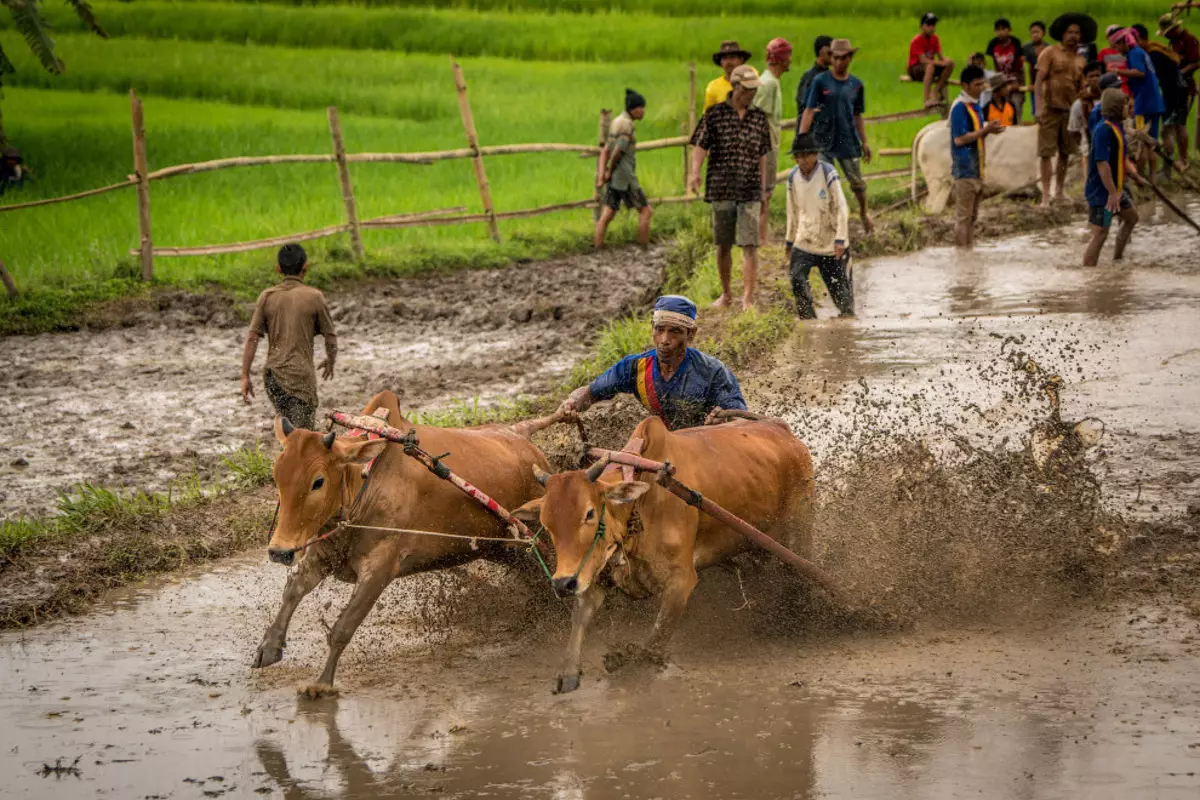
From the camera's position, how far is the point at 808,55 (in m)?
28.6

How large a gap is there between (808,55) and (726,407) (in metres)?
22.6

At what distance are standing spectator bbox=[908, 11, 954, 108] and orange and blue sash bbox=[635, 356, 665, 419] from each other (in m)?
13.8

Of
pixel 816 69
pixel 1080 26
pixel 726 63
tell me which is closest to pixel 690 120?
pixel 816 69

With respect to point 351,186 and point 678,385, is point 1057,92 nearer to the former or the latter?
point 351,186

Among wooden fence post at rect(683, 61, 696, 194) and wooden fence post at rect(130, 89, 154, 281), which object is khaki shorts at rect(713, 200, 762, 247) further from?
wooden fence post at rect(683, 61, 696, 194)

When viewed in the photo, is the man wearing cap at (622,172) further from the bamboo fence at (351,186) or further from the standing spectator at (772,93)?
the standing spectator at (772,93)

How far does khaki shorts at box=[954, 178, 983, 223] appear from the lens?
14797mm

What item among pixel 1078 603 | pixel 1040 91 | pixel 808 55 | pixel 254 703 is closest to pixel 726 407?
pixel 1078 603

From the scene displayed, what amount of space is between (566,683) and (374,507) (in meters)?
1.19

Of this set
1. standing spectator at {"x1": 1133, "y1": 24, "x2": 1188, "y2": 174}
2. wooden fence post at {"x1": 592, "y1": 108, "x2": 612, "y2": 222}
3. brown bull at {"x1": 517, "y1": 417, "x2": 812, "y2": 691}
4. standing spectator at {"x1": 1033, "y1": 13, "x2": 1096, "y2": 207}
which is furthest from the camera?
standing spectator at {"x1": 1133, "y1": 24, "x2": 1188, "y2": 174}

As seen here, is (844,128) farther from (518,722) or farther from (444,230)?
(518,722)

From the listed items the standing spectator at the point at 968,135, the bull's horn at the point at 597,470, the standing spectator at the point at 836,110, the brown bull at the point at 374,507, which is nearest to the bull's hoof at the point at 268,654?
the brown bull at the point at 374,507

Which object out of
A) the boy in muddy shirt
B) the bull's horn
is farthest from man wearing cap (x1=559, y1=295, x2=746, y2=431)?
the boy in muddy shirt

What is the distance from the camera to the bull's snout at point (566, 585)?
5.74 metres
